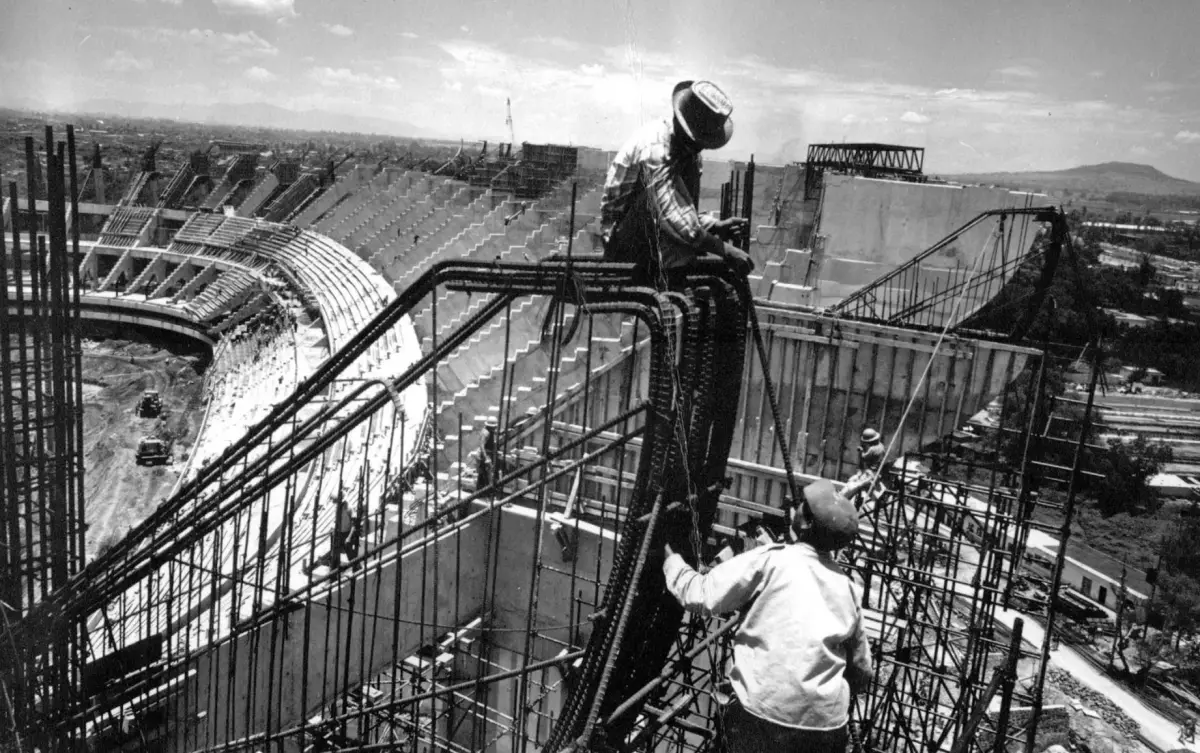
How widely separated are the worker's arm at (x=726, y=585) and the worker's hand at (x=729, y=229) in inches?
69.3

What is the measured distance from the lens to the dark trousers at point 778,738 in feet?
11.2

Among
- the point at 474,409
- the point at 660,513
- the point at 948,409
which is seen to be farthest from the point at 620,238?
the point at 474,409

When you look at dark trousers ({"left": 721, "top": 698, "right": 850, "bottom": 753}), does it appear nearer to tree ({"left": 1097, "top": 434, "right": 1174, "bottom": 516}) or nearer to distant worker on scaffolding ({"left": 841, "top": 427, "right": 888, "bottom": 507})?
distant worker on scaffolding ({"left": 841, "top": 427, "right": 888, "bottom": 507})

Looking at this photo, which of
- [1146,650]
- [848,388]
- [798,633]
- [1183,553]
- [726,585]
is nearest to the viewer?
[798,633]

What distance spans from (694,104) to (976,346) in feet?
24.4

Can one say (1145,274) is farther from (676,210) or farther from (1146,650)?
(676,210)

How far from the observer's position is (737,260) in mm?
4391

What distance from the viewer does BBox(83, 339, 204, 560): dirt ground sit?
19.6 m

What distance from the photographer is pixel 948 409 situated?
419 inches

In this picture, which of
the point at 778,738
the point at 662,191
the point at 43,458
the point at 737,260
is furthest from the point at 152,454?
the point at 778,738

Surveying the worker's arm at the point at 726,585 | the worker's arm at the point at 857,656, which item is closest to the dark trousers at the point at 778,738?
the worker's arm at the point at 857,656

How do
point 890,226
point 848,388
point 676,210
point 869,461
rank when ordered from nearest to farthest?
point 676,210
point 869,461
point 848,388
point 890,226

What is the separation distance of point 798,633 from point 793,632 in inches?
0.8

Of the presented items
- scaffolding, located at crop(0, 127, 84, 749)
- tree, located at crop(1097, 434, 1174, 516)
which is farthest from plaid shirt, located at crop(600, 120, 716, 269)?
tree, located at crop(1097, 434, 1174, 516)
